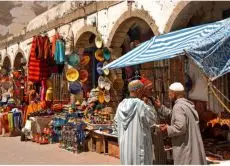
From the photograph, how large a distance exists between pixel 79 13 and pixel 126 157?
7803mm

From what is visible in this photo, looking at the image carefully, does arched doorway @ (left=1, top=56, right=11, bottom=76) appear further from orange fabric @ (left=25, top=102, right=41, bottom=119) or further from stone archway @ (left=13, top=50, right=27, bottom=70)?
A: orange fabric @ (left=25, top=102, right=41, bottom=119)

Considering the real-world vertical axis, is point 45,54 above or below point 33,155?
above

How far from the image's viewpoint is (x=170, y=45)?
5867 mm

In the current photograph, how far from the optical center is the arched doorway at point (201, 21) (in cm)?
738

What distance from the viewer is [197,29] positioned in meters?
5.93

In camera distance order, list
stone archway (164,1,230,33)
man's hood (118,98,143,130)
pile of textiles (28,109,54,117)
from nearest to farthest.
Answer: man's hood (118,98,143,130)
stone archway (164,1,230,33)
pile of textiles (28,109,54,117)

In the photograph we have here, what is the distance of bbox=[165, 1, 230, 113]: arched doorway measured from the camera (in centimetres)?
738

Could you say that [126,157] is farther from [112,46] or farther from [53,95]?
[53,95]

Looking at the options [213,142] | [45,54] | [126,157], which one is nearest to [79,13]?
[45,54]

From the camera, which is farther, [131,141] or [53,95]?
[53,95]

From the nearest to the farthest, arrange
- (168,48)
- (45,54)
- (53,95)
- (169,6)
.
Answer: (168,48)
(169,6)
(45,54)
(53,95)

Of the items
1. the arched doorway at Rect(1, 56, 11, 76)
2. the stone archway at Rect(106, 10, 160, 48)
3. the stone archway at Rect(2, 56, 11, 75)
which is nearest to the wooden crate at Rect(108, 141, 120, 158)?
the stone archway at Rect(106, 10, 160, 48)

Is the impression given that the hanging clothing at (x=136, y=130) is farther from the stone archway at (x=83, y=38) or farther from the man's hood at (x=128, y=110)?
the stone archway at (x=83, y=38)

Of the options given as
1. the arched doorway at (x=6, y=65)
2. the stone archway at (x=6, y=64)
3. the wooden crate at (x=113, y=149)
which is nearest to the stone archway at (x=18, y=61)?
the arched doorway at (x=6, y=65)
